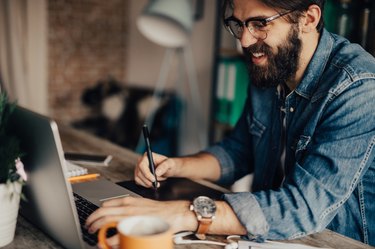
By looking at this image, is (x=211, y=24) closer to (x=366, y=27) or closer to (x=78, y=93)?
(x=78, y=93)

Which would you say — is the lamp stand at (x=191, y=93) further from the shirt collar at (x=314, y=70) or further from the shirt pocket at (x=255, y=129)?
the shirt collar at (x=314, y=70)

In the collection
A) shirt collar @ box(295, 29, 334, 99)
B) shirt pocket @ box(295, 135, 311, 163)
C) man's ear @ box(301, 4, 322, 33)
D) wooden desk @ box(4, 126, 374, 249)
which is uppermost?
man's ear @ box(301, 4, 322, 33)

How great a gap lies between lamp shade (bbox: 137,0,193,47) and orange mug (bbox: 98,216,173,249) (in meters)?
2.23

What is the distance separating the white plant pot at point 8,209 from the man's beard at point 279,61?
0.78 metres

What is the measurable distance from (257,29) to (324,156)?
435mm

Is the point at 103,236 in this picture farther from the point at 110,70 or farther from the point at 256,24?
the point at 110,70

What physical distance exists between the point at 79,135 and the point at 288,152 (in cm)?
96

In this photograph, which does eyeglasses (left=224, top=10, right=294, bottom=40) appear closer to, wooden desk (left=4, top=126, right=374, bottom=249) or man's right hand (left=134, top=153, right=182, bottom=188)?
man's right hand (left=134, top=153, right=182, bottom=188)

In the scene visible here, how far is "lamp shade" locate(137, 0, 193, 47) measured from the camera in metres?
2.82

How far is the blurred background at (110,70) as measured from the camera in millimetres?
3326

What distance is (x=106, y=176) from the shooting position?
142 cm

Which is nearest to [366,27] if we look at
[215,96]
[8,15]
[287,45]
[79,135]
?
[287,45]

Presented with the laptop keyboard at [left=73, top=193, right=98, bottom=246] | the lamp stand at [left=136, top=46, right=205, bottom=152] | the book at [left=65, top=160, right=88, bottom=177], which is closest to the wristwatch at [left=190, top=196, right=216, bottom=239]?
the laptop keyboard at [left=73, top=193, right=98, bottom=246]

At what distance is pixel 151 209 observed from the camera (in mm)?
1011
